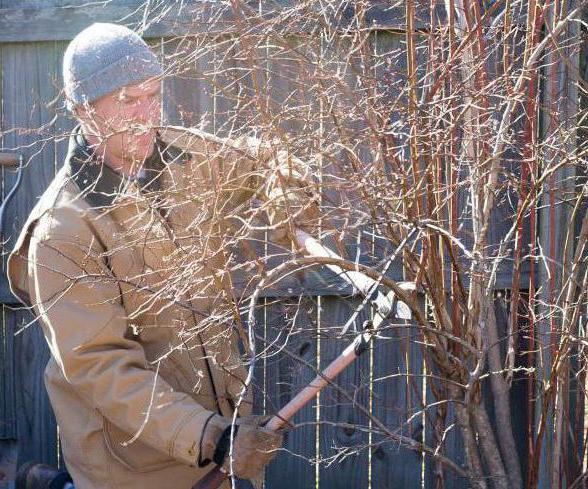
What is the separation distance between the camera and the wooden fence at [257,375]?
13.7ft

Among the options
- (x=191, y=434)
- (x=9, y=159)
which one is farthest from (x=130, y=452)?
(x=9, y=159)

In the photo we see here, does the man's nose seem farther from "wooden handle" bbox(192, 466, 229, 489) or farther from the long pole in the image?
"wooden handle" bbox(192, 466, 229, 489)

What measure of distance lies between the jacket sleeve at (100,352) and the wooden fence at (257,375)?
114 centimetres

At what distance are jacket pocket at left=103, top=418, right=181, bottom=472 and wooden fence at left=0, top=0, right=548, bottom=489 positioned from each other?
38.2 inches

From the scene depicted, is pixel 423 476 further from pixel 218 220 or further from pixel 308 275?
pixel 218 220

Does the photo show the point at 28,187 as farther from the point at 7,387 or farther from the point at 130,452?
the point at 130,452

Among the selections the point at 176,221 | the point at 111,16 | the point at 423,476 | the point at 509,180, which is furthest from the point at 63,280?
the point at 423,476

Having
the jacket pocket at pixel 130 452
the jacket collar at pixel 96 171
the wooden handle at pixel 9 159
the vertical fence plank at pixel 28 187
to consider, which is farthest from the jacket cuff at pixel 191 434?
the wooden handle at pixel 9 159

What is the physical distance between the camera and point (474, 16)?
111 inches

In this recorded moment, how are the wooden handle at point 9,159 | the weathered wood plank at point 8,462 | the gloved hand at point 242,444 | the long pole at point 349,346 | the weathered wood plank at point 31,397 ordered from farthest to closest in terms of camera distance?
the weathered wood plank at point 31,397
the wooden handle at point 9,159
the weathered wood plank at point 8,462
the gloved hand at point 242,444
the long pole at point 349,346

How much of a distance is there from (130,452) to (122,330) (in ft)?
1.26

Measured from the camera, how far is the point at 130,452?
314cm

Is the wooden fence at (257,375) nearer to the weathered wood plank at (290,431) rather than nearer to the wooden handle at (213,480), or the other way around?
the weathered wood plank at (290,431)

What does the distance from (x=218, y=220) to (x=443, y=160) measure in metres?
0.82
